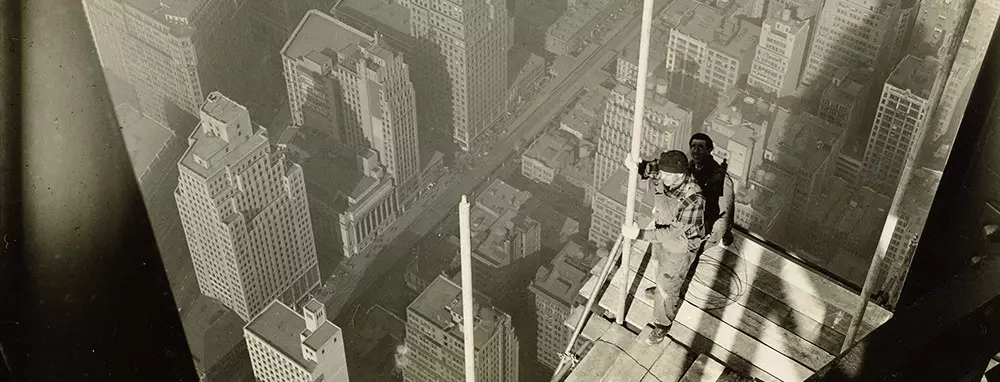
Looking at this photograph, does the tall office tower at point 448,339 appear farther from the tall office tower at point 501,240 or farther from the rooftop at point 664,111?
the rooftop at point 664,111

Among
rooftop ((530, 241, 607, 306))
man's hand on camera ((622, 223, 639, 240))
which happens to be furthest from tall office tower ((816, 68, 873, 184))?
man's hand on camera ((622, 223, 639, 240))

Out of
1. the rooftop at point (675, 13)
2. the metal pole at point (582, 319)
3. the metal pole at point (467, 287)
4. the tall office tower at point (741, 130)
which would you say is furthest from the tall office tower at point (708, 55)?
the metal pole at point (467, 287)

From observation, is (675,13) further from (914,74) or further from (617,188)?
(914,74)

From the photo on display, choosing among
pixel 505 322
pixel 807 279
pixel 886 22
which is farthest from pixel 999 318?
pixel 886 22

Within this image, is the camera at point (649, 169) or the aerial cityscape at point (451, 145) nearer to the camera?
the camera at point (649, 169)

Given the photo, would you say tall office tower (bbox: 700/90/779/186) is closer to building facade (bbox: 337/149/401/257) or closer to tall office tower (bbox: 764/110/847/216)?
tall office tower (bbox: 764/110/847/216)

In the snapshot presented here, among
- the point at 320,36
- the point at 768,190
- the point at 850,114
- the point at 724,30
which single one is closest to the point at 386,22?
the point at 320,36

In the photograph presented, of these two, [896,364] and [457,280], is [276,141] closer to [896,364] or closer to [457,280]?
[457,280]
